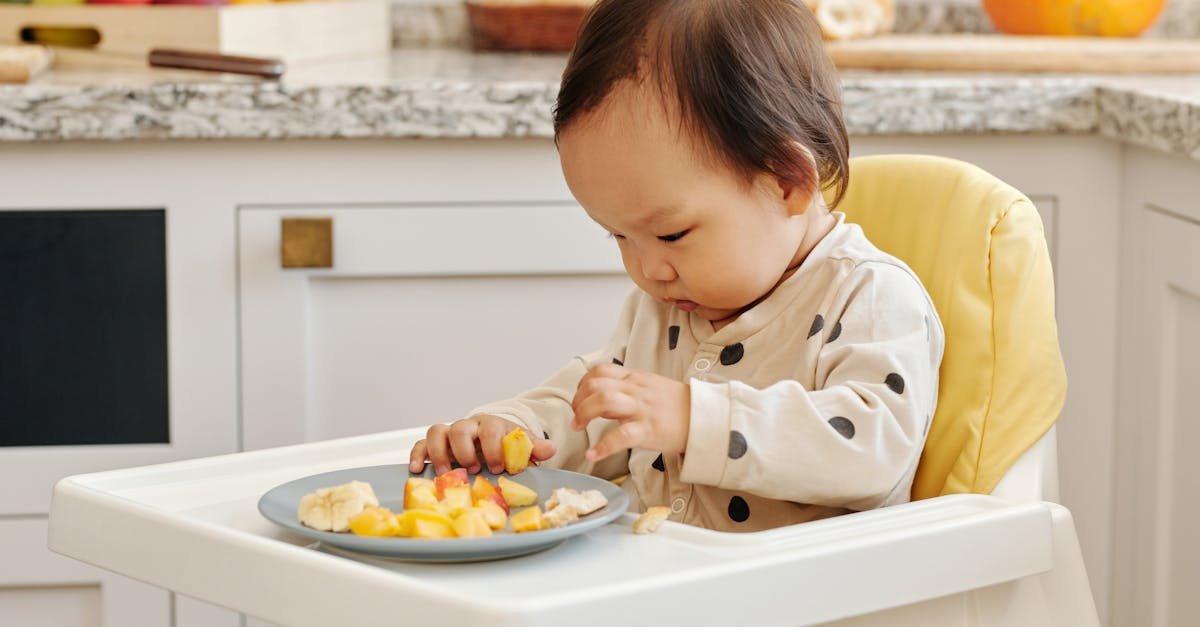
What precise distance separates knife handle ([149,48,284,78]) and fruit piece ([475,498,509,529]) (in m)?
0.86

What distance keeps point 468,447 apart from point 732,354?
0.20 m

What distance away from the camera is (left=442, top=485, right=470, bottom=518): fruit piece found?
0.77 meters

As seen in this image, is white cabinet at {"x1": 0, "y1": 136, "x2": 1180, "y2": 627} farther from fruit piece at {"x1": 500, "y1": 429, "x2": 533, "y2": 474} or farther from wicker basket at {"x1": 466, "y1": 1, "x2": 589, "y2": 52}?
fruit piece at {"x1": 500, "y1": 429, "x2": 533, "y2": 474}

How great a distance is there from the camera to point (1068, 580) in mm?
874

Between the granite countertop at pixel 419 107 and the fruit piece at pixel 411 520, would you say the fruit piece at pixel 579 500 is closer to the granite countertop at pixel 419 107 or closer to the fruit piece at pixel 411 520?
the fruit piece at pixel 411 520

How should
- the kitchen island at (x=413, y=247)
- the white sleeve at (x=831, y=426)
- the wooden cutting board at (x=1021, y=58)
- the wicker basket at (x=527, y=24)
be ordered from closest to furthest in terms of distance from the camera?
the white sleeve at (x=831, y=426)
the kitchen island at (x=413, y=247)
the wooden cutting board at (x=1021, y=58)
the wicker basket at (x=527, y=24)

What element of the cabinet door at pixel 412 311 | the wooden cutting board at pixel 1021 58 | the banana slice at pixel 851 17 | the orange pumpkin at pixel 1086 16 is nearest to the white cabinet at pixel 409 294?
the cabinet door at pixel 412 311

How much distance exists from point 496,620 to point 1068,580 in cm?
41

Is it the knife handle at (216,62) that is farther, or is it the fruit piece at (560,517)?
the knife handle at (216,62)

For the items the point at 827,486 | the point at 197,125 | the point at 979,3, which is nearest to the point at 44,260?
the point at 197,125

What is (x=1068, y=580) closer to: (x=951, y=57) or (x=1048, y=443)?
(x=1048, y=443)

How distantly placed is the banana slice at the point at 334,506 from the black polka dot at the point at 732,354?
319 millimetres

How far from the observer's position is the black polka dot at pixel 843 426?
88 cm

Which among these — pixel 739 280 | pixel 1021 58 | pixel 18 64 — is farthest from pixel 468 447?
pixel 1021 58
